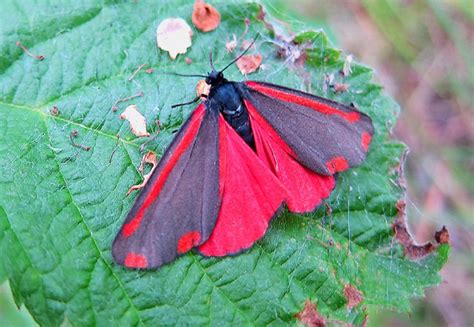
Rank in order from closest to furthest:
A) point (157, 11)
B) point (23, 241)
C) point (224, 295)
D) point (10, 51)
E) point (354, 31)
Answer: point (23, 241) → point (224, 295) → point (10, 51) → point (157, 11) → point (354, 31)

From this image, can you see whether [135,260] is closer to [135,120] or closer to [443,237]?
[135,120]

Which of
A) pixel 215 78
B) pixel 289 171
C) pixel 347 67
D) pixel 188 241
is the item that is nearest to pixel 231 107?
pixel 215 78

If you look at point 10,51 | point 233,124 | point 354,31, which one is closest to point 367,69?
point 233,124

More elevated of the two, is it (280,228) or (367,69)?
(367,69)

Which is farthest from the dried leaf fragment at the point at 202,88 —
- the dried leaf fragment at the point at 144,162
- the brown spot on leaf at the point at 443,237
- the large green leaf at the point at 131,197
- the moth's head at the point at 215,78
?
the brown spot on leaf at the point at 443,237

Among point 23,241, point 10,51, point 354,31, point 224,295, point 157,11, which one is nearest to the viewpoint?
point 23,241

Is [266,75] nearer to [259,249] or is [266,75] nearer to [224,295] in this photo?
[259,249]

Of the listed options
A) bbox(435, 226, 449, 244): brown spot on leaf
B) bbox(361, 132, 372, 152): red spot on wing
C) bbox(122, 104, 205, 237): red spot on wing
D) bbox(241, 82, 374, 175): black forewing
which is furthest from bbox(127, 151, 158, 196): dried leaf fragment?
bbox(435, 226, 449, 244): brown spot on leaf

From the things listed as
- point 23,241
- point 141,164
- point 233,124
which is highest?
point 233,124
